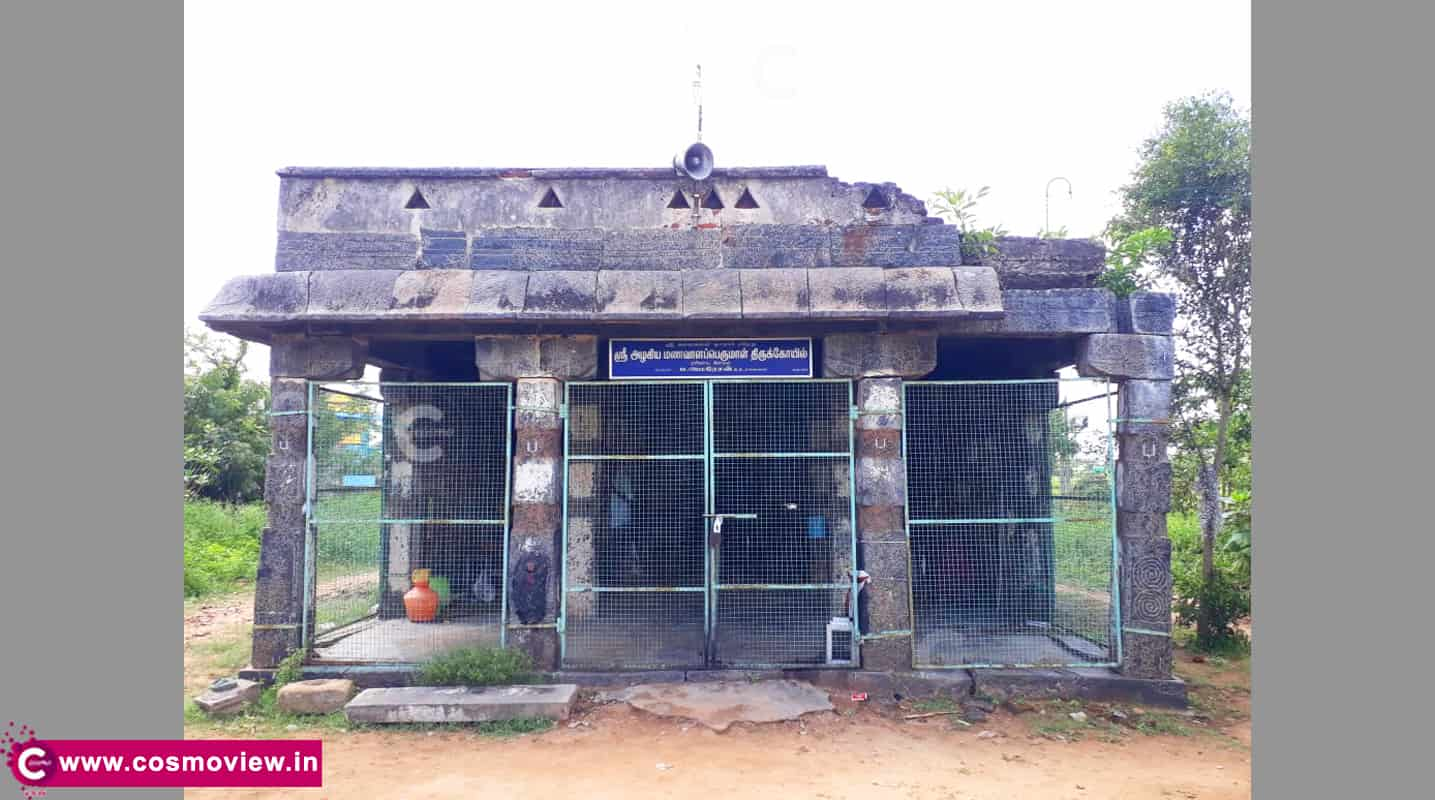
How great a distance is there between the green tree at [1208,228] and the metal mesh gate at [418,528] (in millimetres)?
8431

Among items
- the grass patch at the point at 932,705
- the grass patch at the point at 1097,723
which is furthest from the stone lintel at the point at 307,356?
the grass patch at the point at 1097,723

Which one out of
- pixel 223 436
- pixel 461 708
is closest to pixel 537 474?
pixel 461 708

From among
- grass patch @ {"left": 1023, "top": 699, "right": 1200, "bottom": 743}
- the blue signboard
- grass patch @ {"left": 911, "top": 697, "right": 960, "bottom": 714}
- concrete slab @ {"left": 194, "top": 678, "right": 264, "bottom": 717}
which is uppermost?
the blue signboard

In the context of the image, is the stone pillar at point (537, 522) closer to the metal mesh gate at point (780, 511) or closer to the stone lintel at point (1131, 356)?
the metal mesh gate at point (780, 511)

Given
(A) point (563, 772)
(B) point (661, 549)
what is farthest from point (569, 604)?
(A) point (563, 772)

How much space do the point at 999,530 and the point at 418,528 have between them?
7.02 m

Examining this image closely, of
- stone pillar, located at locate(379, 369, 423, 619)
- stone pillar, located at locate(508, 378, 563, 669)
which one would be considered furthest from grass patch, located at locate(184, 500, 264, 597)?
stone pillar, located at locate(508, 378, 563, 669)

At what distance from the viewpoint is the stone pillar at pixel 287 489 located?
7207mm

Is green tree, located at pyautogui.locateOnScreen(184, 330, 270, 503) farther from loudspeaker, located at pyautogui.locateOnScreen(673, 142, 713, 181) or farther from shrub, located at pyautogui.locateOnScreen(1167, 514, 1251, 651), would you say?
shrub, located at pyautogui.locateOnScreen(1167, 514, 1251, 651)

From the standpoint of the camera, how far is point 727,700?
21.9 feet

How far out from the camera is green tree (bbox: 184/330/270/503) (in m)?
18.4

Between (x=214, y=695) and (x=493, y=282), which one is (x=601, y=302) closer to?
(x=493, y=282)

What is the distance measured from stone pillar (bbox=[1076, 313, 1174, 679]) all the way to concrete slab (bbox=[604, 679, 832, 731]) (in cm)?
283

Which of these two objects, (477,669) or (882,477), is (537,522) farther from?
(882,477)
